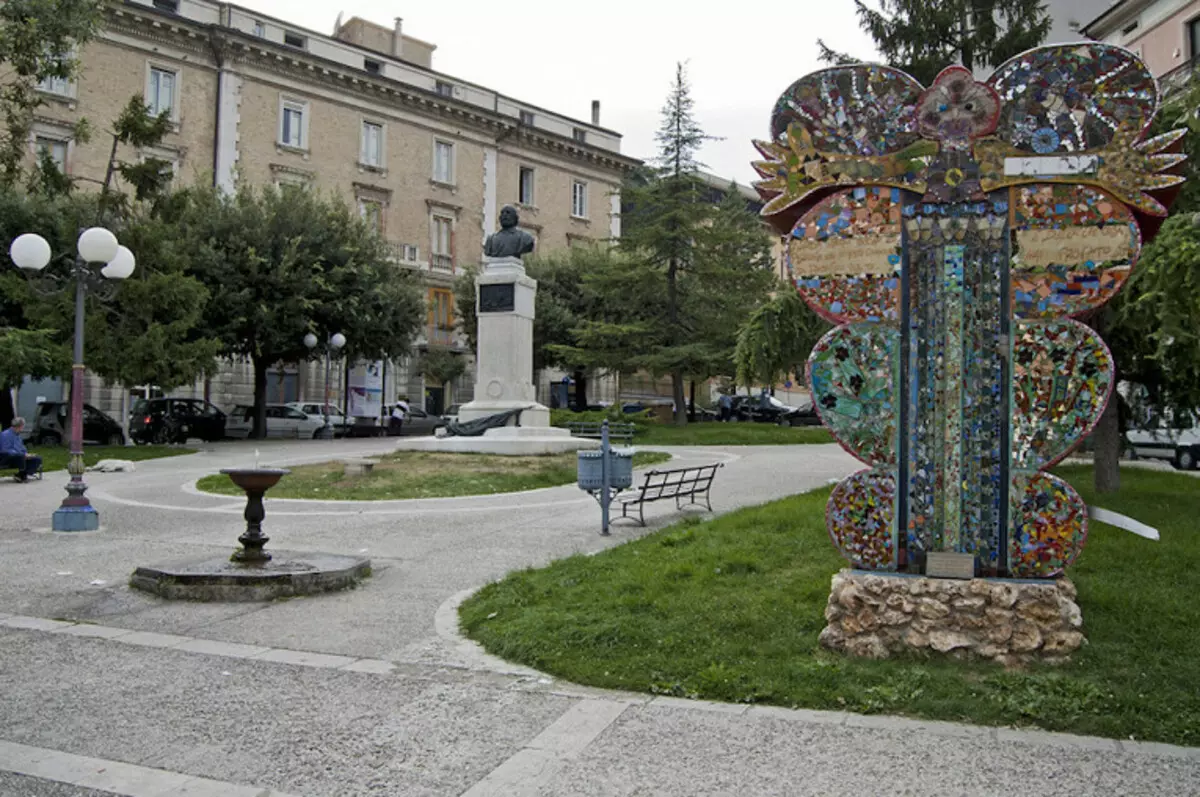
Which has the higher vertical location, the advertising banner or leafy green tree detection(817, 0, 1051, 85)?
leafy green tree detection(817, 0, 1051, 85)

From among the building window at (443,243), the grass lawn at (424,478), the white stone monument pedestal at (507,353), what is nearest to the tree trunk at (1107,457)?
the grass lawn at (424,478)

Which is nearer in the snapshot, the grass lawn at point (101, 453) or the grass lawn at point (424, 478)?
the grass lawn at point (424, 478)

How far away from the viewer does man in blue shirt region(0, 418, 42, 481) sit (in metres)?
17.7

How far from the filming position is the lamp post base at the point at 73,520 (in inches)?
473

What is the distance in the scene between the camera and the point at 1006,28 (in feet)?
74.9

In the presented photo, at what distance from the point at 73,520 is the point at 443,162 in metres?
38.8

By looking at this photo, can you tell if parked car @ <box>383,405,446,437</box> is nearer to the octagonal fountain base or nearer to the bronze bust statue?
the bronze bust statue

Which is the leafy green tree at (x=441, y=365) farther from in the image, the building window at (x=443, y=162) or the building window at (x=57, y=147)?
the building window at (x=57, y=147)

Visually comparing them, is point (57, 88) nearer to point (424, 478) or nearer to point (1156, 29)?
point (424, 478)

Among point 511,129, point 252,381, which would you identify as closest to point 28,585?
point 252,381

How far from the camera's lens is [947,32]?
72.0 ft

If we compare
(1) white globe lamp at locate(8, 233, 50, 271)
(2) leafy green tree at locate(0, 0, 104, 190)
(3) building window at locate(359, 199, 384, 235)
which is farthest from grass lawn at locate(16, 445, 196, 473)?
(3) building window at locate(359, 199, 384, 235)

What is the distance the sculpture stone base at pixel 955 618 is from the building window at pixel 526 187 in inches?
1869

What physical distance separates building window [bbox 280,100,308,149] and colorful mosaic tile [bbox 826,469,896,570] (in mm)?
40782
